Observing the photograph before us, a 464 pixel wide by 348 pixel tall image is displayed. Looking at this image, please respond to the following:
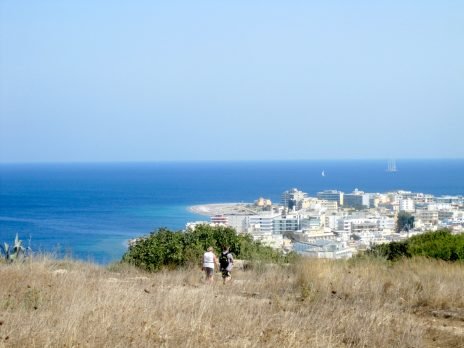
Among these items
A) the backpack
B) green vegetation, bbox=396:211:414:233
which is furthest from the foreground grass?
green vegetation, bbox=396:211:414:233

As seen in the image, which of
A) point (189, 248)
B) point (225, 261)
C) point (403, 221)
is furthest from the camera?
point (403, 221)

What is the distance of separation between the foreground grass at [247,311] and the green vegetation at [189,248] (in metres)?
4.70

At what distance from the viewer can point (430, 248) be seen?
1852 cm

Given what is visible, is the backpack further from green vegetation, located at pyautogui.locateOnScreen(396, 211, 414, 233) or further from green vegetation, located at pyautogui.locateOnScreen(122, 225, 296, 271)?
green vegetation, located at pyautogui.locateOnScreen(396, 211, 414, 233)

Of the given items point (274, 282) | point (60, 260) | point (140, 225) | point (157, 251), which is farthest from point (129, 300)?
point (140, 225)

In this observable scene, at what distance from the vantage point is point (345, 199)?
10662cm

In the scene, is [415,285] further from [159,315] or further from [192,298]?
[159,315]

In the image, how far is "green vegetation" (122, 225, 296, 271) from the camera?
59.1 feet

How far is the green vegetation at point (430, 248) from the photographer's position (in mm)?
17547

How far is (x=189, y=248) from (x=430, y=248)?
649 cm

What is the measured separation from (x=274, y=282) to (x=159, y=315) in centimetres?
488

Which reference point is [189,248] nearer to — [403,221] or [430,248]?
[430,248]

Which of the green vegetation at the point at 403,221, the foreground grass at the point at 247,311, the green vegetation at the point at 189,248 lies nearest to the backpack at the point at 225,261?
the foreground grass at the point at 247,311

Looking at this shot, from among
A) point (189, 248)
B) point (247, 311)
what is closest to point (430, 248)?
point (189, 248)
